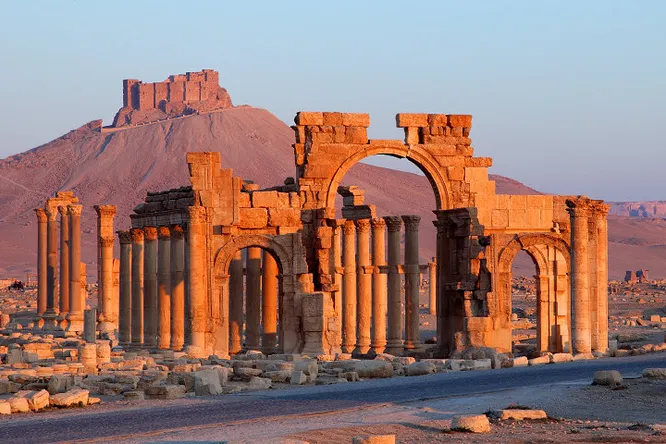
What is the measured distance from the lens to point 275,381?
92.6 ft

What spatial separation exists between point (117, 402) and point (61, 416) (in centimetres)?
229

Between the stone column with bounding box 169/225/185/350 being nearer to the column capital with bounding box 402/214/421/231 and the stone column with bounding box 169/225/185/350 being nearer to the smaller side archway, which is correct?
the column capital with bounding box 402/214/421/231

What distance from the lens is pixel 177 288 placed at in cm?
4003

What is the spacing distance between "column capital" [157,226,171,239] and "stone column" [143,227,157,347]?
7.0 inches

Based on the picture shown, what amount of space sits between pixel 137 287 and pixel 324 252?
7222 millimetres

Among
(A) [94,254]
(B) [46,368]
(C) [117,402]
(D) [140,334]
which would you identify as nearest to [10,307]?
(D) [140,334]

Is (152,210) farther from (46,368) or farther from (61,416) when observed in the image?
(61,416)

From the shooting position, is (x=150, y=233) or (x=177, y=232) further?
(x=150, y=233)

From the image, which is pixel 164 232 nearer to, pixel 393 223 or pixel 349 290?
pixel 349 290

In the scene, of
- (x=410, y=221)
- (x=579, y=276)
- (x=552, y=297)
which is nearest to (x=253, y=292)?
(x=410, y=221)

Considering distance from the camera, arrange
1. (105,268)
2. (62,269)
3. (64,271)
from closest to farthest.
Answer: (105,268) < (64,271) < (62,269)

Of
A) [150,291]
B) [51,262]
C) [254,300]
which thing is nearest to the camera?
[150,291]

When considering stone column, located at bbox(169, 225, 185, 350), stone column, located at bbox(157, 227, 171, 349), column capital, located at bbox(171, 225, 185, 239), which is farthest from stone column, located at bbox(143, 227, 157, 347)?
column capital, located at bbox(171, 225, 185, 239)

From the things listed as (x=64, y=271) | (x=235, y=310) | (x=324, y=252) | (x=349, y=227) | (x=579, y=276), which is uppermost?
(x=349, y=227)
